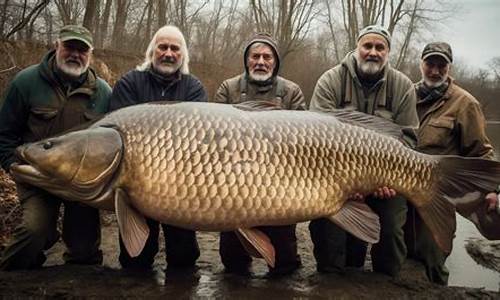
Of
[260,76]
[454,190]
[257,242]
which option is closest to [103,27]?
[260,76]

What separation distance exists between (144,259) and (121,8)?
1408 centimetres

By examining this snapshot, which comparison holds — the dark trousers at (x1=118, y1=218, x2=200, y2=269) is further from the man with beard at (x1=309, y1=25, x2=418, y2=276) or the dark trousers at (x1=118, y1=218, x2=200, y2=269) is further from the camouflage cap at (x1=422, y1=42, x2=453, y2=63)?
the camouflage cap at (x1=422, y1=42, x2=453, y2=63)

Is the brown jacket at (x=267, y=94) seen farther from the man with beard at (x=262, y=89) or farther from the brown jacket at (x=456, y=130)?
the brown jacket at (x=456, y=130)

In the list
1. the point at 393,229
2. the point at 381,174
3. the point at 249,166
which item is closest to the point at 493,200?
the point at 393,229

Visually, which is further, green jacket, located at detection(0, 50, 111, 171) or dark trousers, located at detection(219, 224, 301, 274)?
dark trousers, located at detection(219, 224, 301, 274)

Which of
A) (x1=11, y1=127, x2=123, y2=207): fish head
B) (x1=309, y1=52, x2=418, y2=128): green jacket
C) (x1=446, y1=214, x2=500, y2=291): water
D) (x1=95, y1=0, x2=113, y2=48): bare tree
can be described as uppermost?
(x1=95, y1=0, x2=113, y2=48): bare tree

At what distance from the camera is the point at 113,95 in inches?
138

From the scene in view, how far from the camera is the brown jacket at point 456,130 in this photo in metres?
3.94

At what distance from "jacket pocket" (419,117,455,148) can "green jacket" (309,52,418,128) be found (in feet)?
1.58

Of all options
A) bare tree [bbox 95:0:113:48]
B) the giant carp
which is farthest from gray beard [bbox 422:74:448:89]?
bare tree [bbox 95:0:113:48]

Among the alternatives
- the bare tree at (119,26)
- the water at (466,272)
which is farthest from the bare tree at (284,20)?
the water at (466,272)

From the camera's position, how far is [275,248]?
3.51 meters

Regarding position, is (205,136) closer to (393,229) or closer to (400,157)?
(400,157)

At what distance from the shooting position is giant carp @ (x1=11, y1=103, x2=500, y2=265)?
2.59 meters
